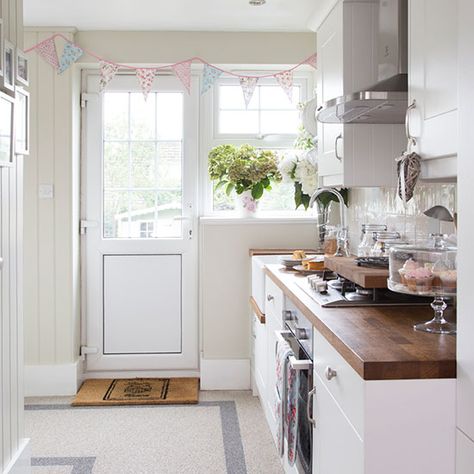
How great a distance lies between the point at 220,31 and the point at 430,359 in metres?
3.20

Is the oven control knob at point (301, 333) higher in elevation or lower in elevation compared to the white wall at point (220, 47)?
lower

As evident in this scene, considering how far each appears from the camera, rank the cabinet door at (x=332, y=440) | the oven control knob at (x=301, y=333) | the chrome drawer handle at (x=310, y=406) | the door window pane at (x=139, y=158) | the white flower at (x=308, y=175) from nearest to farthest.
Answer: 1. the cabinet door at (x=332, y=440)
2. the chrome drawer handle at (x=310, y=406)
3. the oven control knob at (x=301, y=333)
4. the white flower at (x=308, y=175)
5. the door window pane at (x=139, y=158)

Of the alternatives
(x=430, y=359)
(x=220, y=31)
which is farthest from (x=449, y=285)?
(x=220, y=31)

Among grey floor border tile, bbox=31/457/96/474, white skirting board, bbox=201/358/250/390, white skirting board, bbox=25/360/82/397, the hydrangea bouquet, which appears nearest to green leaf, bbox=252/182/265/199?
the hydrangea bouquet

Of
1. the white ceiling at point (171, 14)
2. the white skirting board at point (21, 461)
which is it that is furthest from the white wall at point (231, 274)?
the white skirting board at point (21, 461)

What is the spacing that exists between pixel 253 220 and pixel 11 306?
1.88 metres

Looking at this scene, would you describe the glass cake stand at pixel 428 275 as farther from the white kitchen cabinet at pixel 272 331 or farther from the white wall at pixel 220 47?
the white wall at pixel 220 47

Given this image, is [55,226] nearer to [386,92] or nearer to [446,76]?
[386,92]

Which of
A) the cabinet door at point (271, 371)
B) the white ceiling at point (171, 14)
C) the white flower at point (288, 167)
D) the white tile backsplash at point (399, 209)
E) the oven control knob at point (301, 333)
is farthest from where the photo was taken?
the white flower at point (288, 167)

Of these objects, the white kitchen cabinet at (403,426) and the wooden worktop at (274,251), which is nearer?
the white kitchen cabinet at (403,426)

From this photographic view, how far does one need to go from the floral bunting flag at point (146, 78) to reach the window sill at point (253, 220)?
0.91 metres

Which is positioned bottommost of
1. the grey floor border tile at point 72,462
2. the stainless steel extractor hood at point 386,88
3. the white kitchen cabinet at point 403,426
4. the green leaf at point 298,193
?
the grey floor border tile at point 72,462

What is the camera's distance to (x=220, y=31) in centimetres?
414

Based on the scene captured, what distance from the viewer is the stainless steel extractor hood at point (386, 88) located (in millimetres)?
2193
